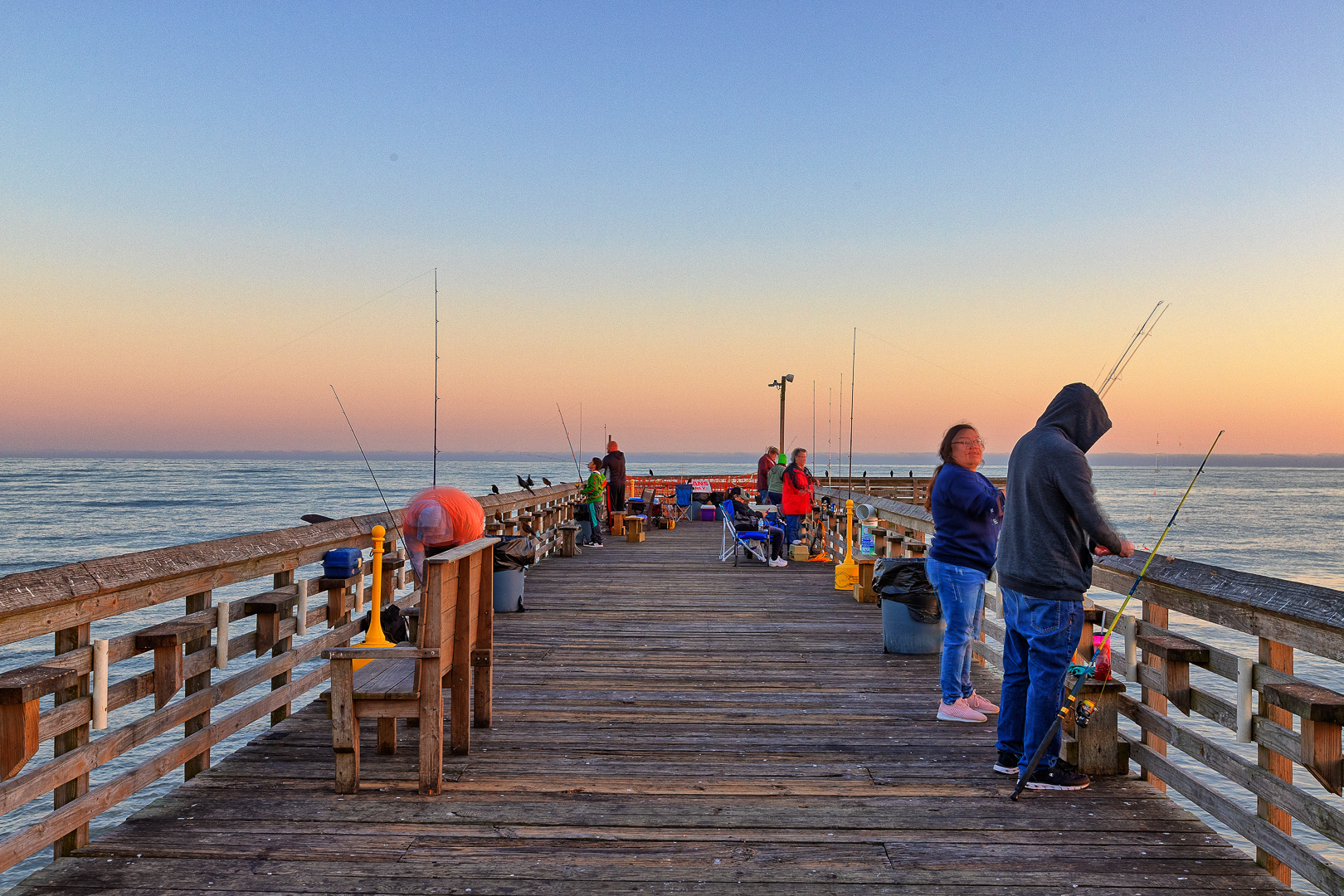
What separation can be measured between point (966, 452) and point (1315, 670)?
433 inches

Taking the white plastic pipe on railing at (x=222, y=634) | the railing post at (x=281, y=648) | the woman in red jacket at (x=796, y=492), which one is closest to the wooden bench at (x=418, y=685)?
the white plastic pipe on railing at (x=222, y=634)

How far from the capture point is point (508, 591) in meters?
8.19

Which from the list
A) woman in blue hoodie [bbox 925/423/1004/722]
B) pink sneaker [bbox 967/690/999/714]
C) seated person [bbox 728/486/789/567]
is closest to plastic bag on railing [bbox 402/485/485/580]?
woman in blue hoodie [bbox 925/423/1004/722]

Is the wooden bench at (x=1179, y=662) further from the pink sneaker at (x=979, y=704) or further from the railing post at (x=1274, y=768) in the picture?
the pink sneaker at (x=979, y=704)

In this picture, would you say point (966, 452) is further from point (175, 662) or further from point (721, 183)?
point (721, 183)

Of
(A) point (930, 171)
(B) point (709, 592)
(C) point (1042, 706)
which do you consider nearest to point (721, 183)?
(A) point (930, 171)

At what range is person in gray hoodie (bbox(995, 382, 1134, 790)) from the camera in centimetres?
344

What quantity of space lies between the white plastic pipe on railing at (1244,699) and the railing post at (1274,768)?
0.05 metres

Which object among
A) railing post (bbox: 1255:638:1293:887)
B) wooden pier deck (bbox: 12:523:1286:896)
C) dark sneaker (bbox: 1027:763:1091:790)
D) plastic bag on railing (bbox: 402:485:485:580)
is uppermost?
plastic bag on railing (bbox: 402:485:485:580)

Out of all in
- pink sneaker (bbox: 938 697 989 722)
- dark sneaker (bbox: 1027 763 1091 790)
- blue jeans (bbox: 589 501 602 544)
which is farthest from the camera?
blue jeans (bbox: 589 501 602 544)

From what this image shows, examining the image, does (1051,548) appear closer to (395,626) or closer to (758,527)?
(395,626)

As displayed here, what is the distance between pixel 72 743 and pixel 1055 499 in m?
3.65

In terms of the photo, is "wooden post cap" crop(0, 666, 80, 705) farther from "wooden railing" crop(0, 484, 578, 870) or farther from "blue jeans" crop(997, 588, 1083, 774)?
"blue jeans" crop(997, 588, 1083, 774)

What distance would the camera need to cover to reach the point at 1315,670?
12281 millimetres
